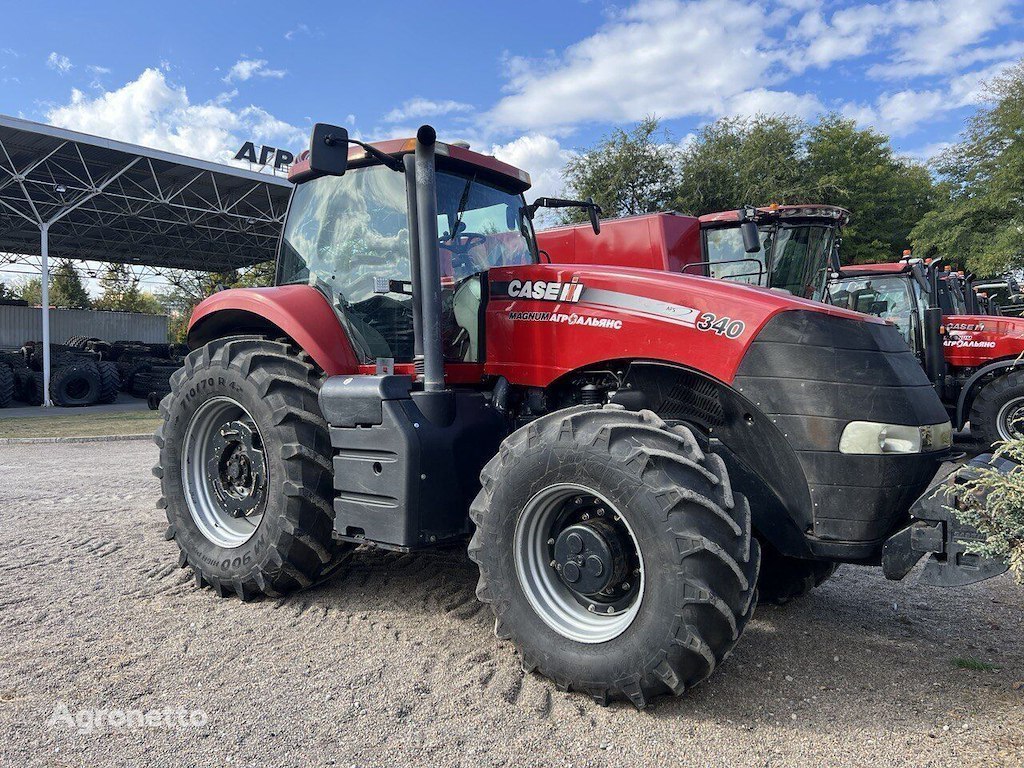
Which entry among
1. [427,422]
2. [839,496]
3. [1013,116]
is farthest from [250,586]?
[1013,116]

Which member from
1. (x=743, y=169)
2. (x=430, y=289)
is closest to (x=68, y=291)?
(x=743, y=169)

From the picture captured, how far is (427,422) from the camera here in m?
3.43

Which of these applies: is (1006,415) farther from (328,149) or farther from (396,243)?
(328,149)

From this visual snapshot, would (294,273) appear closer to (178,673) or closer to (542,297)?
(542,297)

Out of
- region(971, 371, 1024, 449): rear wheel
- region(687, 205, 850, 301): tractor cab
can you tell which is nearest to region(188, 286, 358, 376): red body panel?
region(687, 205, 850, 301): tractor cab

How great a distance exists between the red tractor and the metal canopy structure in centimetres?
1382

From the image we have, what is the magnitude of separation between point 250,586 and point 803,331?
2929 mm

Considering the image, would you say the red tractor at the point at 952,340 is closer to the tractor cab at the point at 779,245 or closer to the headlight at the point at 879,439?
the tractor cab at the point at 779,245

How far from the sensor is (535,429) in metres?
2.98

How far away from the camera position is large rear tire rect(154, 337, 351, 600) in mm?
3662

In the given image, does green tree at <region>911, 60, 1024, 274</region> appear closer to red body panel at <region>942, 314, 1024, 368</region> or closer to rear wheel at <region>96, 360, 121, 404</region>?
red body panel at <region>942, 314, 1024, 368</region>

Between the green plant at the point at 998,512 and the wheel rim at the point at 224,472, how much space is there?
3.24m

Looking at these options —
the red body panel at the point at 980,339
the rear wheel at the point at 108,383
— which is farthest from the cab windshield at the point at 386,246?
the rear wheel at the point at 108,383

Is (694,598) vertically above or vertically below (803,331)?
below
